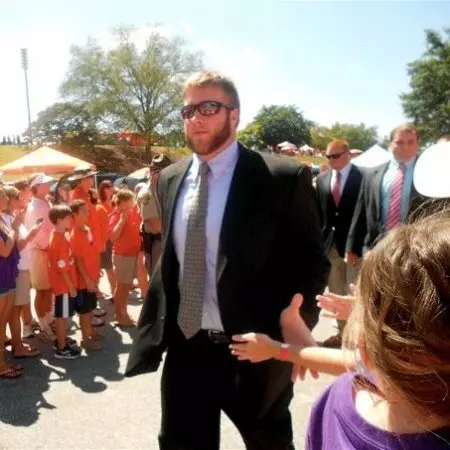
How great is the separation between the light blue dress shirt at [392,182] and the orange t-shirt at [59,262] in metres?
2.97

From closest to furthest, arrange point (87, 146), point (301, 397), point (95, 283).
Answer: point (301, 397), point (95, 283), point (87, 146)

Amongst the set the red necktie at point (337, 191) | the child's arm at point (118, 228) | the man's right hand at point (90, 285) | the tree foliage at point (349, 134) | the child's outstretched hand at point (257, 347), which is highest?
the child's outstretched hand at point (257, 347)

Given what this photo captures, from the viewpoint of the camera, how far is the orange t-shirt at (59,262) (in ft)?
15.4

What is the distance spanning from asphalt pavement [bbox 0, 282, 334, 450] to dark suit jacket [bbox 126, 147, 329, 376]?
1458 mm

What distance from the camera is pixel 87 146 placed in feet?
145

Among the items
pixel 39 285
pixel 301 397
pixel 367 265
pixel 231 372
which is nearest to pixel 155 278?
pixel 231 372

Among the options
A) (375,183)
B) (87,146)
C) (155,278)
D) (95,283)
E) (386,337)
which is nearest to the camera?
(386,337)

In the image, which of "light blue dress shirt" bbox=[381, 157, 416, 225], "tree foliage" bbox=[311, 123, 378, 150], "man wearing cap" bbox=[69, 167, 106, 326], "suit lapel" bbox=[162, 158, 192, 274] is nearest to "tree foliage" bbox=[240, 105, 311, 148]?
"tree foliage" bbox=[311, 123, 378, 150]

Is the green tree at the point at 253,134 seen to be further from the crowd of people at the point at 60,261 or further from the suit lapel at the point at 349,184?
the suit lapel at the point at 349,184

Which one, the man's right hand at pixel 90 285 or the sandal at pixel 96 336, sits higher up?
the man's right hand at pixel 90 285

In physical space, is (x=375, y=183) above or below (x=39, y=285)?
above

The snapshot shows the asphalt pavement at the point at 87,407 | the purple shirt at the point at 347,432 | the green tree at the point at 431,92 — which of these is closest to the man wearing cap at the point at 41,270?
the asphalt pavement at the point at 87,407

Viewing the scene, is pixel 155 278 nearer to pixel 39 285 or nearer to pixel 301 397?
pixel 301 397

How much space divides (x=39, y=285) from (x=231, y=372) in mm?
3679
